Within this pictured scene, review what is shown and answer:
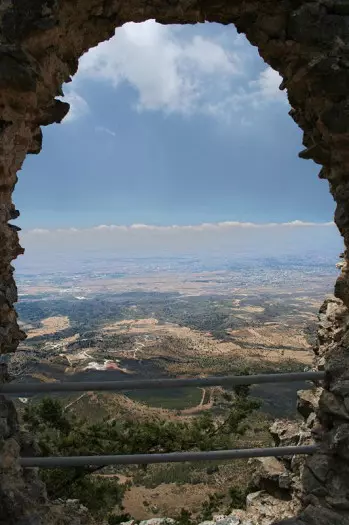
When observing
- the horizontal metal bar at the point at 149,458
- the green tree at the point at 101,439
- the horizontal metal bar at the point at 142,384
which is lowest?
the green tree at the point at 101,439

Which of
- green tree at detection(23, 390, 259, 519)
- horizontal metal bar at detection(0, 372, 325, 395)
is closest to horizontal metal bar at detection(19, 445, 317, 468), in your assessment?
horizontal metal bar at detection(0, 372, 325, 395)

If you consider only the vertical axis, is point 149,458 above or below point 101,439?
above

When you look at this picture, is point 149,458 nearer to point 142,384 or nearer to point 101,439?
point 142,384

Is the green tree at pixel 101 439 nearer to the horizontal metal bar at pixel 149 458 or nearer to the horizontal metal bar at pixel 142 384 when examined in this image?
the horizontal metal bar at pixel 149 458

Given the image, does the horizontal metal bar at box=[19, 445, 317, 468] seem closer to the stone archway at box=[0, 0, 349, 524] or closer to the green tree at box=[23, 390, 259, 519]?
the stone archway at box=[0, 0, 349, 524]

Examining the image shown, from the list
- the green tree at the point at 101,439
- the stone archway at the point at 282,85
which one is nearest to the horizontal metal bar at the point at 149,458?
the stone archway at the point at 282,85

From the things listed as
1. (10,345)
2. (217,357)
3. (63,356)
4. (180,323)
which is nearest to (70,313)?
(180,323)

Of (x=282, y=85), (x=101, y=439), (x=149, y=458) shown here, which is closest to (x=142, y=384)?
(x=149, y=458)

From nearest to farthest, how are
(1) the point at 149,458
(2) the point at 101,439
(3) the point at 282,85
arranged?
(1) the point at 149,458, (3) the point at 282,85, (2) the point at 101,439

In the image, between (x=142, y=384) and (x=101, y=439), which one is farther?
(x=101, y=439)
